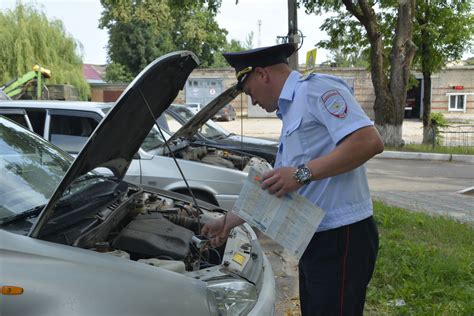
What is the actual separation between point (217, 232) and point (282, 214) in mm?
615

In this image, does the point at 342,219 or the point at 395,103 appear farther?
the point at 395,103

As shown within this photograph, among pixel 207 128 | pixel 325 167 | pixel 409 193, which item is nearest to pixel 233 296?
pixel 325 167

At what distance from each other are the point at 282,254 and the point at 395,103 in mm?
→ 11096

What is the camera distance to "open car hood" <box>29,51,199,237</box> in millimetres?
2027

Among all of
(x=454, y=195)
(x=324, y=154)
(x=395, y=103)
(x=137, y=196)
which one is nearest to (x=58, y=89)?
(x=395, y=103)

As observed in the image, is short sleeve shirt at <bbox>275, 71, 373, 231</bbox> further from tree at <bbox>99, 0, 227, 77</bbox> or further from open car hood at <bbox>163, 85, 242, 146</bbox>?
tree at <bbox>99, 0, 227, 77</bbox>

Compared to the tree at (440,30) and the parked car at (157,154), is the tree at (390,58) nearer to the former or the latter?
the tree at (440,30)

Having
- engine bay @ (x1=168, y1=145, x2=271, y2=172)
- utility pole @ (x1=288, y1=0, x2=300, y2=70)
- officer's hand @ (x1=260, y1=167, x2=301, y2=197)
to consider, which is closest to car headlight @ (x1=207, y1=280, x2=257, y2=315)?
officer's hand @ (x1=260, y1=167, x2=301, y2=197)

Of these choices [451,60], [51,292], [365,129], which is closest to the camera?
[51,292]

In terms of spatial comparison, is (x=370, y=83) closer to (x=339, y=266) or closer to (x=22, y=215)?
(x=339, y=266)

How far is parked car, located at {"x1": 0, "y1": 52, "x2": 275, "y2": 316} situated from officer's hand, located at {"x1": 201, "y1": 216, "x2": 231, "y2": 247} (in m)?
0.06

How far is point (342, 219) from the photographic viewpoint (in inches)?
81.8

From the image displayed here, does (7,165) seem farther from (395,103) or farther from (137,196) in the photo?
(395,103)

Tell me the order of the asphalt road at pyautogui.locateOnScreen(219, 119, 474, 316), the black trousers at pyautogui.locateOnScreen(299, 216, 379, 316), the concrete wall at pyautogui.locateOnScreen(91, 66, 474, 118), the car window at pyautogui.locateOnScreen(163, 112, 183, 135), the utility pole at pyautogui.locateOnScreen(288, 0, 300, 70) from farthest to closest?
the concrete wall at pyautogui.locateOnScreen(91, 66, 474, 118) → the utility pole at pyautogui.locateOnScreen(288, 0, 300, 70) → the car window at pyautogui.locateOnScreen(163, 112, 183, 135) → the asphalt road at pyautogui.locateOnScreen(219, 119, 474, 316) → the black trousers at pyautogui.locateOnScreen(299, 216, 379, 316)
